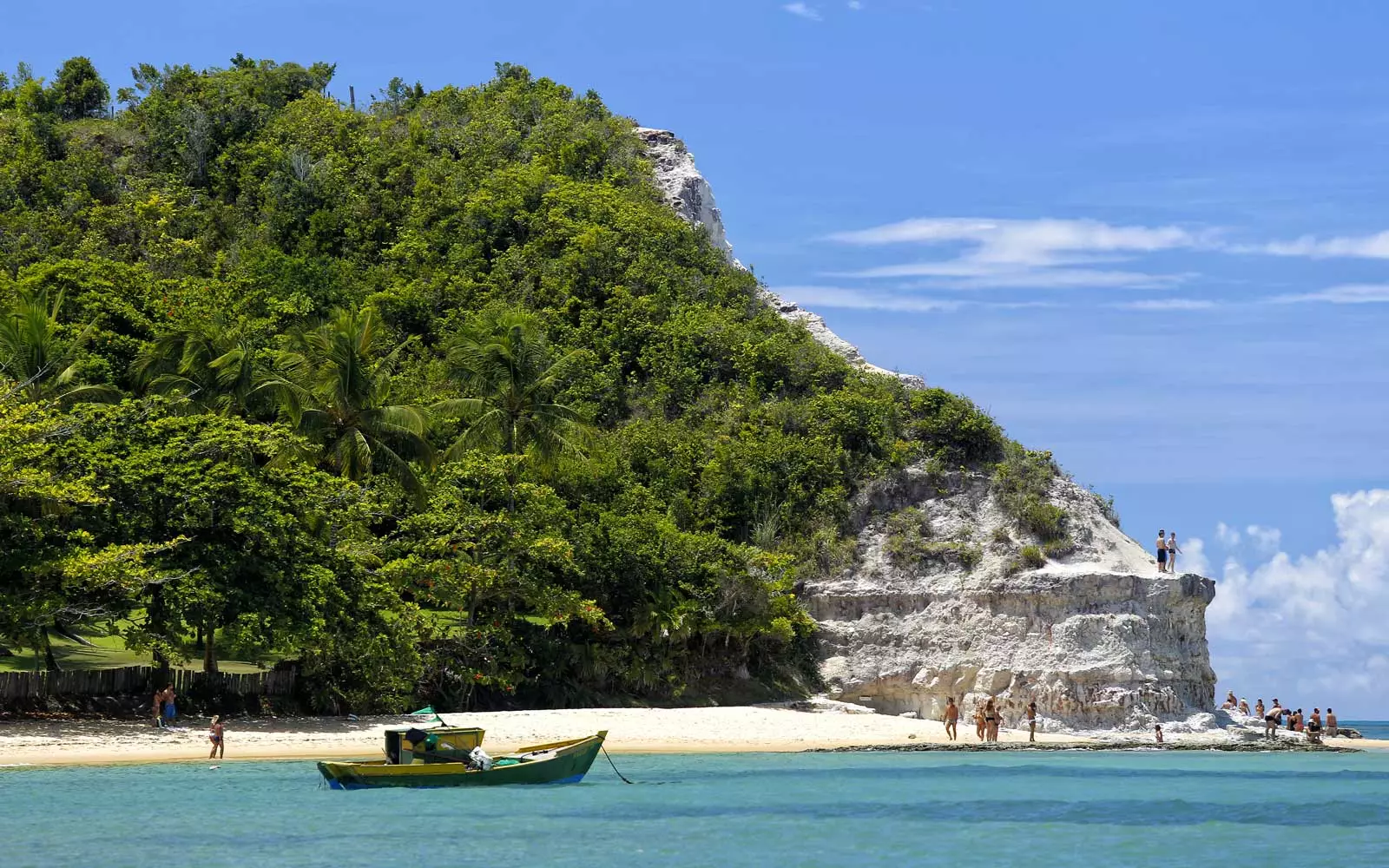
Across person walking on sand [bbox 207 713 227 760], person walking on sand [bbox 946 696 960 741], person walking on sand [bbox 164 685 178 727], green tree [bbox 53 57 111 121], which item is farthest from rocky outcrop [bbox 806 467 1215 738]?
green tree [bbox 53 57 111 121]

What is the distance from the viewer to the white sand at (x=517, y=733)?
28109 millimetres

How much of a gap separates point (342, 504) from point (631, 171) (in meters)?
28.2

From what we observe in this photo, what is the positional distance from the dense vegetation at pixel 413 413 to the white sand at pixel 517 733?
1.64 m

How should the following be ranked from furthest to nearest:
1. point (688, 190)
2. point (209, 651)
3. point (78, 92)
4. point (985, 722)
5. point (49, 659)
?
point (78, 92) < point (688, 190) < point (985, 722) < point (209, 651) < point (49, 659)

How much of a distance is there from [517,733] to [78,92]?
47.4 metres

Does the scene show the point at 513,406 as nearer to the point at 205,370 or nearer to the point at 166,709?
the point at 205,370

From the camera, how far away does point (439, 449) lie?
142ft

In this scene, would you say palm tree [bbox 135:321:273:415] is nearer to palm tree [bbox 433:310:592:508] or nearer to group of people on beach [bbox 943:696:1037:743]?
palm tree [bbox 433:310:592:508]

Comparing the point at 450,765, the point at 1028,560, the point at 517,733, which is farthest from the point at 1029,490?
the point at 450,765

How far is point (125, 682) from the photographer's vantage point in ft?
104

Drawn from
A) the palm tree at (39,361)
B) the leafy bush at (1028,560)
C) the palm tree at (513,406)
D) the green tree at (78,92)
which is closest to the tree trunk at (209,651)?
the palm tree at (39,361)

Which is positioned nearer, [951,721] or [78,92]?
[951,721]

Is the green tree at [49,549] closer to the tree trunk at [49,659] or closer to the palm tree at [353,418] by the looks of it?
the tree trunk at [49,659]

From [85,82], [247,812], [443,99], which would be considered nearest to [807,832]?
[247,812]
